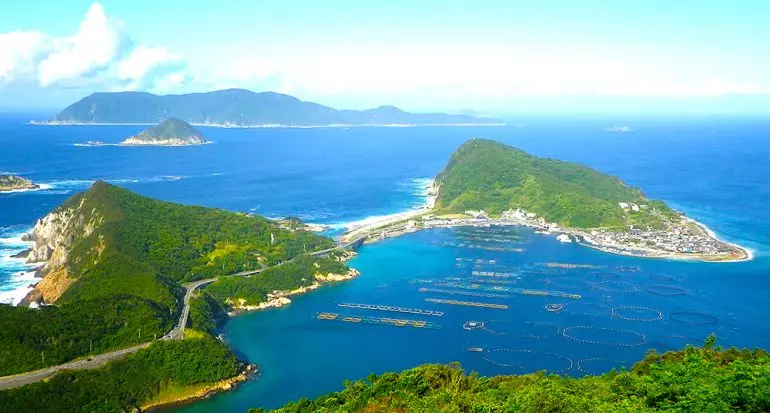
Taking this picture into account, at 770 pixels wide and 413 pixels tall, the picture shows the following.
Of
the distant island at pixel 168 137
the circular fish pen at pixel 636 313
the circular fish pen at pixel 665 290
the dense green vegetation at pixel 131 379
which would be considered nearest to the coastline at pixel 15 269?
the dense green vegetation at pixel 131 379

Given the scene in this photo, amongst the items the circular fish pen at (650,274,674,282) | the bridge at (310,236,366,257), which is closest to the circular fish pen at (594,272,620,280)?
the circular fish pen at (650,274,674,282)

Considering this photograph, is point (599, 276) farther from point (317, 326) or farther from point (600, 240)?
point (317, 326)

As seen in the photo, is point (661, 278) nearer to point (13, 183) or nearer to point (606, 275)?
point (606, 275)

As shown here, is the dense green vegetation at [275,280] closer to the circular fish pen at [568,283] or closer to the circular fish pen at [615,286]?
the circular fish pen at [568,283]

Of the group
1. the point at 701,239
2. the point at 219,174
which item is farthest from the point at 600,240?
the point at 219,174

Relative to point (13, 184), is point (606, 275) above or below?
below

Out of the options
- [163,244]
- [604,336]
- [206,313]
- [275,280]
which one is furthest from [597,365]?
[163,244]

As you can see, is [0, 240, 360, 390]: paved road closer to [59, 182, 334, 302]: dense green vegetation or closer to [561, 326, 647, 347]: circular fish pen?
[59, 182, 334, 302]: dense green vegetation
